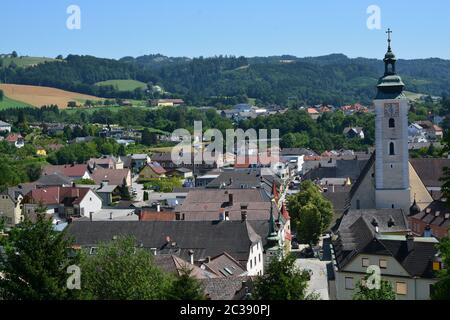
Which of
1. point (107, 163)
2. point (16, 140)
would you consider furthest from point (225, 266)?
point (16, 140)

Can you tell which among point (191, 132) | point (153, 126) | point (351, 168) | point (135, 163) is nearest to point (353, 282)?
point (351, 168)

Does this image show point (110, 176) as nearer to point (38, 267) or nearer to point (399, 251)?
point (399, 251)

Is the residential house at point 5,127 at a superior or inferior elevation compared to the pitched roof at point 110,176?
superior

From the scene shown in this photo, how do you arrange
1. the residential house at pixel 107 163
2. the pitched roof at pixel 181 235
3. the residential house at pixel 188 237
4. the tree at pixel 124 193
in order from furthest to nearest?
1. the residential house at pixel 107 163
2. the tree at pixel 124 193
3. the pitched roof at pixel 181 235
4. the residential house at pixel 188 237

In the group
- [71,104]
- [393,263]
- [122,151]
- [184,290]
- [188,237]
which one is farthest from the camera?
[71,104]

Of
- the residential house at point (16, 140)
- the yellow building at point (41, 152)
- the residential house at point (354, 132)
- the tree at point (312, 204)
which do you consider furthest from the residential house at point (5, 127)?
the tree at point (312, 204)

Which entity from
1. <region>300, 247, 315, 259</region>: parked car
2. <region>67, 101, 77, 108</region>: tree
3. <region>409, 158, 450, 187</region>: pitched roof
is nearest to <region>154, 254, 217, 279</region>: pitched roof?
<region>300, 247, 315, 259</region>: parked car

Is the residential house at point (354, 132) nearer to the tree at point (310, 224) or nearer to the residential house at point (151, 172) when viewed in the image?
the residential house at point (151, 172)
